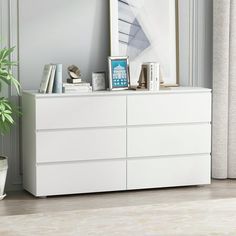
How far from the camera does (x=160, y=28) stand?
6.25 m

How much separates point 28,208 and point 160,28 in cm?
190

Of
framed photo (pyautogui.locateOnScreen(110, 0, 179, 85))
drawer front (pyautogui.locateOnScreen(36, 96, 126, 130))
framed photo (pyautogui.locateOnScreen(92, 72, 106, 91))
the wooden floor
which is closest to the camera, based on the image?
the wooden floor

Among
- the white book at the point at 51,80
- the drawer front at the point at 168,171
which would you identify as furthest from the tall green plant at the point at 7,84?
the drawer front at the point at 168,171

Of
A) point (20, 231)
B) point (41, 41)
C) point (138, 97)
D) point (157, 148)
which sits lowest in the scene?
point (20, 231)

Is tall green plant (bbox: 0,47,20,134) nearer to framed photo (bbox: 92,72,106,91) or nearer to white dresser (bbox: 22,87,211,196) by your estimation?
white dresser (bbox: 22,87,211,196)

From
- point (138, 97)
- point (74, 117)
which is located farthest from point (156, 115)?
point (74, 117)

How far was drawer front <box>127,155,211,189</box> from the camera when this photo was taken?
19.3 feet

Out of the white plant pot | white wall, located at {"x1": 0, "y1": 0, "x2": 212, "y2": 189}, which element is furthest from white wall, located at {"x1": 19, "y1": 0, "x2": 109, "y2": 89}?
the white plant pot

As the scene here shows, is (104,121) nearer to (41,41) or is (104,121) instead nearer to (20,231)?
(41,41)

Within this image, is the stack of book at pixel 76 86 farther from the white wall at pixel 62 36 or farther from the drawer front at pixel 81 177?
the drawer front at pixel 81 177

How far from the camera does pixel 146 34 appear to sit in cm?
622

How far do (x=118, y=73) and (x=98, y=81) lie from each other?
17cm

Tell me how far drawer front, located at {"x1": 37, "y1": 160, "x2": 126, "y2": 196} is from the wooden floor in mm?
61

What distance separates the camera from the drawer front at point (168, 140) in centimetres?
584
